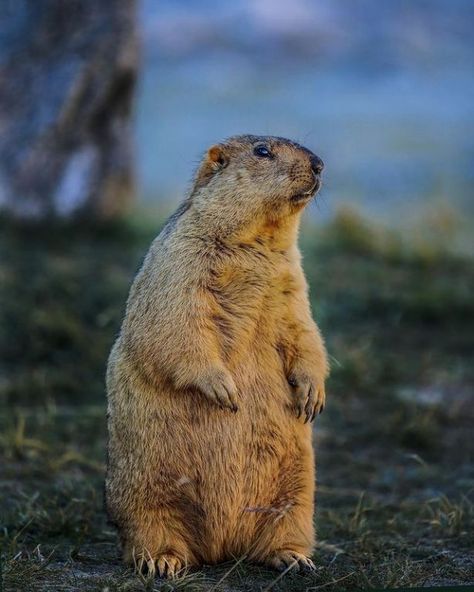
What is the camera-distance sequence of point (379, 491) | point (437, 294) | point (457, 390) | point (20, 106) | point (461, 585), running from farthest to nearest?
point (20, 106) → point (437, 294) → point (457, 390) → point (379, 491) → point (461, 585)

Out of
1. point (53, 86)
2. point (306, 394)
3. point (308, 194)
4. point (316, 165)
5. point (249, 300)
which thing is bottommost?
point (306, 394)

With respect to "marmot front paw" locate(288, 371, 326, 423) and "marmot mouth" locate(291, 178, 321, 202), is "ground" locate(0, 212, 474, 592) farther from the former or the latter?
"marmot mouth" locate(291, 178, 321, 202)

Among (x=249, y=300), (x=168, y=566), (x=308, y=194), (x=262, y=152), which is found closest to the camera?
(x=168, y=566)

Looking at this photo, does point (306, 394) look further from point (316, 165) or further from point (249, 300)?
point (316, 165)

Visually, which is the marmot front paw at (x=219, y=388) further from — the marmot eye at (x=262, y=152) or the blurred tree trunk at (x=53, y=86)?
the blurred tree trunk at (x=53, y=86)

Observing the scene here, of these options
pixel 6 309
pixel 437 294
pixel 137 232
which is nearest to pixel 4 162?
pixel 137 232

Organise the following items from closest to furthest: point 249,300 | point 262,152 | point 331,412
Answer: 1. point 249,300
2. point 262,152
3. point 331,412

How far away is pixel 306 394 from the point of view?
4566mm

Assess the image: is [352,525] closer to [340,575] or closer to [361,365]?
[340,575]

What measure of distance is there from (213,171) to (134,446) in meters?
1.25

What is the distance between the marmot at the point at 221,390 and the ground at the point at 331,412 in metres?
0.19

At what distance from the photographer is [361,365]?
26.7ft

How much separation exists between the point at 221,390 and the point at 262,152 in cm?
112

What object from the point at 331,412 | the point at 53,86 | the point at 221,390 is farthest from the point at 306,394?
the point at 53,86
